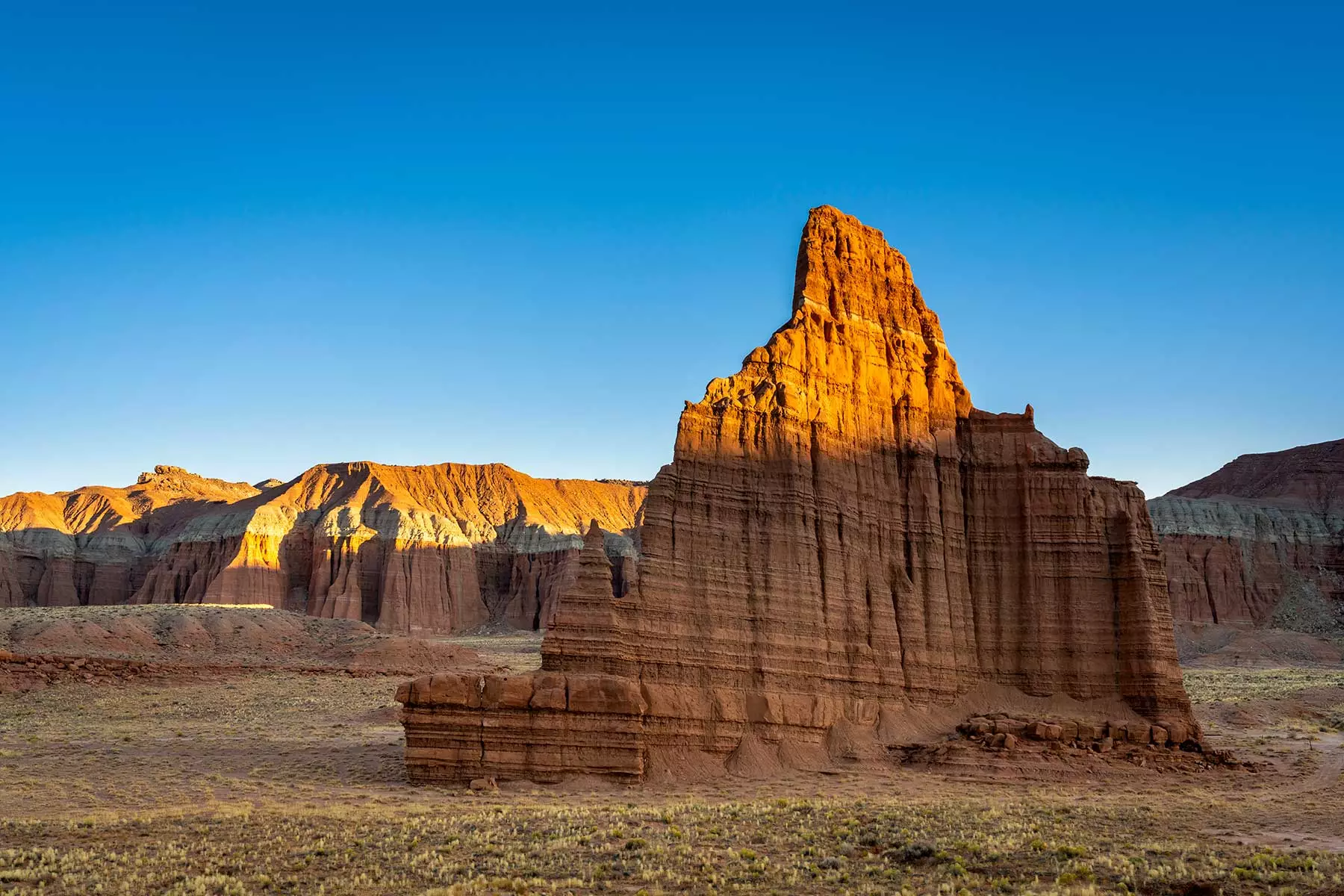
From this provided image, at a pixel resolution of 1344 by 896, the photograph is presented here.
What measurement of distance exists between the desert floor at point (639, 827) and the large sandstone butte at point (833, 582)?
1.81 metres

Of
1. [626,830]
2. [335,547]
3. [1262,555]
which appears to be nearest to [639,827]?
[626,830]

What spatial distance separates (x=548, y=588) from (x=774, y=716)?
10301 cm

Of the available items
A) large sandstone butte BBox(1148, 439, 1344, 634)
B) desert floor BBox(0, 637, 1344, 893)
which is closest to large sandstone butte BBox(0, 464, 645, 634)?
large sandstone butte BBox(1148, 439, 1344, 634)

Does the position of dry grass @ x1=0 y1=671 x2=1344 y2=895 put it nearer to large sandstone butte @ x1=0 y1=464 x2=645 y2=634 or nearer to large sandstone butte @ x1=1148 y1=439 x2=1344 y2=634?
large sandstone butte @ x1=1148 y1=439 x2=1344 y2=634

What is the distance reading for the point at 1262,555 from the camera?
396 feet

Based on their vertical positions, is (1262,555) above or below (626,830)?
above

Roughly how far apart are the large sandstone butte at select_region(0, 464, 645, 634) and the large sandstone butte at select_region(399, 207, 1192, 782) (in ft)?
294

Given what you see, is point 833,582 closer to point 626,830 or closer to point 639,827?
point 639,827

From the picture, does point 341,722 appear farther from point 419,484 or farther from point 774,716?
point 419,484

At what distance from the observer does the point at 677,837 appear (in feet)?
72.3

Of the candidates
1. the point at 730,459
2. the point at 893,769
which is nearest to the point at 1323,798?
the point at 893,769

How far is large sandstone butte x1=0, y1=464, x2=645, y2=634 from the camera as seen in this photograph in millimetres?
127750

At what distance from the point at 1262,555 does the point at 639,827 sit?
117 meters

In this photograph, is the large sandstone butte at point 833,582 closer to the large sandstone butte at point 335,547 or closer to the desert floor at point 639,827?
the desert floor at point 639,827
